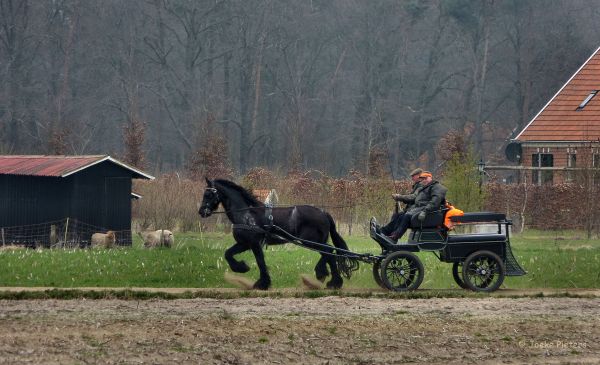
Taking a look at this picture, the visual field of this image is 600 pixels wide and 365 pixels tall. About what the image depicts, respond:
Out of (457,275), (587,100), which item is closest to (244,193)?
(457,275)

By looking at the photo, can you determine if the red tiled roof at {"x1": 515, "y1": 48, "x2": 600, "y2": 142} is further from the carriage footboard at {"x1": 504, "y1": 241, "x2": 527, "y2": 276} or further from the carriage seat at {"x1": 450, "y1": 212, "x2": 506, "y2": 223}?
the carriage seat at {"x1": 450, "y1": 212, "x2": 506, "y2": 223}

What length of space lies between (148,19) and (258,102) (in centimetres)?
857

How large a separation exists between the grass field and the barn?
7023mm

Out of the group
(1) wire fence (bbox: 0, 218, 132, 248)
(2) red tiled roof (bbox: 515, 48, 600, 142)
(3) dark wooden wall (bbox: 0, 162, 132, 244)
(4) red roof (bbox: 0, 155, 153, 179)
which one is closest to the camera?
(1) wire fence (bbox: 0, 218, 132, 248)

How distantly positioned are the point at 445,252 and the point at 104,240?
15.7m

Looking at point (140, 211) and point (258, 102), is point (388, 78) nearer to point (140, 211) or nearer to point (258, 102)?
point (258, 102)

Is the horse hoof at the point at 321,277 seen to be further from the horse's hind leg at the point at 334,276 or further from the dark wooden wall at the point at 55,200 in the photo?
the dark wooden wall at the point at 55,200

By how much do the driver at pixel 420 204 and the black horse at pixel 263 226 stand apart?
1007 mm

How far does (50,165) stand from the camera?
38.2m

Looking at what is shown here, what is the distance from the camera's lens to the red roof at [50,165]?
36875 mm

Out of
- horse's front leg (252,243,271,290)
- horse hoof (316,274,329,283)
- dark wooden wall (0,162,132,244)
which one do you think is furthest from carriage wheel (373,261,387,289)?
dark wooden wall (0,162,132,244)

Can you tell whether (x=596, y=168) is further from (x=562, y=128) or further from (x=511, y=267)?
(x=511, y=267)

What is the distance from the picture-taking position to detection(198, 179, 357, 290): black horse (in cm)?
2117

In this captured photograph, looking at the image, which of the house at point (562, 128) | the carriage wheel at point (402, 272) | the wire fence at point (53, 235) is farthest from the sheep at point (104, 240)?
the house at point (562, 128)
